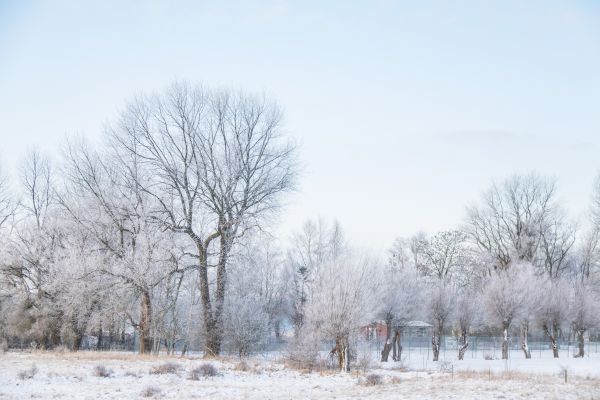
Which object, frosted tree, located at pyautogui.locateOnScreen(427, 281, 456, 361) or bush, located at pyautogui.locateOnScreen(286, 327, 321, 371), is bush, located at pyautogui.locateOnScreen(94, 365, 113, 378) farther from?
frosted tree, located at pyautogui.locateOnScreen(427, 281, 456, 361)

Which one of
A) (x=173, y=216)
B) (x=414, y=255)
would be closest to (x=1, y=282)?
(x=173, y=216)

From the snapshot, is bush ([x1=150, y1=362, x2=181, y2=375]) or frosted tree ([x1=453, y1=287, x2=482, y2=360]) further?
frosted tree ([x1=453, y1=287, x2=482, y2=360])

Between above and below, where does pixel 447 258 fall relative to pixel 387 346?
above

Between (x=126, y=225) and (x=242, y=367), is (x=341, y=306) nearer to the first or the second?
(x=242, y=367)

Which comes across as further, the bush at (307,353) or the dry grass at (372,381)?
the bush at (307,353)

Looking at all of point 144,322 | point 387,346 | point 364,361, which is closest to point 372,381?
point 364,361

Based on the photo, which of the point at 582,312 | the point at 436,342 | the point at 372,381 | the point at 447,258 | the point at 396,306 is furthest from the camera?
the point at 447,258

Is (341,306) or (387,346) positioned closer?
(341,306)

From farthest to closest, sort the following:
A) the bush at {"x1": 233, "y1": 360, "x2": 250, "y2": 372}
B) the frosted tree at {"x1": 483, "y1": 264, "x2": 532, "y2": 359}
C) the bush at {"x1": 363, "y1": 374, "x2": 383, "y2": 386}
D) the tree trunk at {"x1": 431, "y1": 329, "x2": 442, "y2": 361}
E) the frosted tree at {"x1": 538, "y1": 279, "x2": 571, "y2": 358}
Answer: the frosted tree at {"x1": 538, "y1": 279, "x2": 571, "y2": 358}, the tree trunk at {"x1": 431, "y1": 329, "x2": 442, "y2": 361}, the frosted tree at {"x1": 483, "y1": 264, "x2": 532, "y2": 359}, the bush at {"x1": 233, "y1": 360, "x2": 250, "y2": 372}, the bush at {"x1": 363, "y1": 374, "x2": 383, "y2": 386}

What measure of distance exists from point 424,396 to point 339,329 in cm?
772

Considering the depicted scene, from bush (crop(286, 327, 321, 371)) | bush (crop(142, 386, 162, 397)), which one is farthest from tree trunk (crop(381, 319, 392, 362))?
bush (crop(142, 386, 162, 397))

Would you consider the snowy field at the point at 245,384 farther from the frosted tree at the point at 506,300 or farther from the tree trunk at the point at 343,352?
the frosted tree at the point at 506,300

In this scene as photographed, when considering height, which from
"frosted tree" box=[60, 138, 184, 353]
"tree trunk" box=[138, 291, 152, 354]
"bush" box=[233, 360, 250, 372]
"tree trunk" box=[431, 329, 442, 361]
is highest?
"frosted tree" box=[60, 138, 184, 353]

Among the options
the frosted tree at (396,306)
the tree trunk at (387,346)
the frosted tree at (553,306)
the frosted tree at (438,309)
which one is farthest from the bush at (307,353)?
the frosted tree at (553,306)
